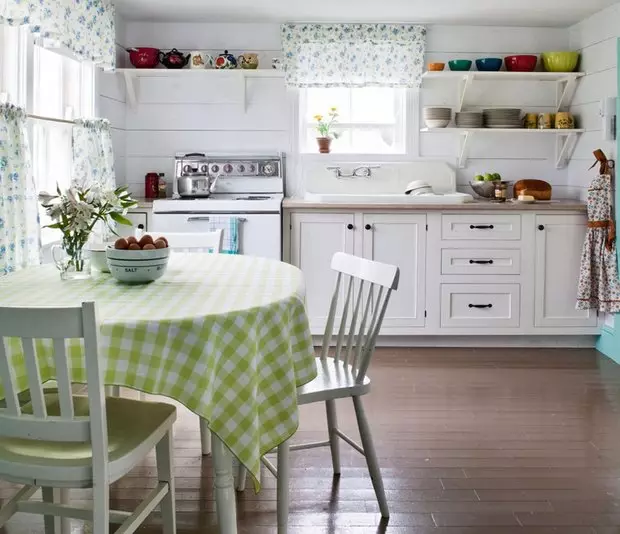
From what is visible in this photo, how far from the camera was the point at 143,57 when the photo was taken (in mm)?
5418

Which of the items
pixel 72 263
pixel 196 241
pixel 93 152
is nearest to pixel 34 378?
pixel 72 263

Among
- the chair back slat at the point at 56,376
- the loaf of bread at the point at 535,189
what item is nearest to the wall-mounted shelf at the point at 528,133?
the loaf of bread at the point at 535,189

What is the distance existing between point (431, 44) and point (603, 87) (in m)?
1.23

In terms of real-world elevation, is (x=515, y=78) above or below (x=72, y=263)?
above

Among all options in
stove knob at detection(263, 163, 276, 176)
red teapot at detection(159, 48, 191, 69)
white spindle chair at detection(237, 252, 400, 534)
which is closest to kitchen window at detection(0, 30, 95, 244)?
red teapot at detection(159, 48, 191, 69)

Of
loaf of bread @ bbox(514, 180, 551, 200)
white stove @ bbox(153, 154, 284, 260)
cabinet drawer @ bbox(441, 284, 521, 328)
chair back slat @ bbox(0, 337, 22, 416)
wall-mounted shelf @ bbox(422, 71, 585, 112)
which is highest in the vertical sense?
wall-mounted shelf @ bbox(422, 71, 585, 112)

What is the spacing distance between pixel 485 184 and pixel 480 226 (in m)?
0.51

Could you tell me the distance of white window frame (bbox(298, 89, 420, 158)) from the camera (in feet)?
18.6

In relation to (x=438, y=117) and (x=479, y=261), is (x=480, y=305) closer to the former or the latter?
(x=479, y=261)

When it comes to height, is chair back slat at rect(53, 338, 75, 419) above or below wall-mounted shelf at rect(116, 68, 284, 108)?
below

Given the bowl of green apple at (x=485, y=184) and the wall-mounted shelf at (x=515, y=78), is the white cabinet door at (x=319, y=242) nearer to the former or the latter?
the bowl of green apple at (x=485, y=184)

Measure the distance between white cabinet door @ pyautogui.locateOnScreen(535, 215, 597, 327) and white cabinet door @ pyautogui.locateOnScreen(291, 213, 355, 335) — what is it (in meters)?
1.25

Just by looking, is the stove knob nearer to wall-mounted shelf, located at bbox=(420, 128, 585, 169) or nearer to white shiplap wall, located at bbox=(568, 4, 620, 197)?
wall-mounted shelf, located at bbox=(420, 128, 585, 169)

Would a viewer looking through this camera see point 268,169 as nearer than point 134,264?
No
